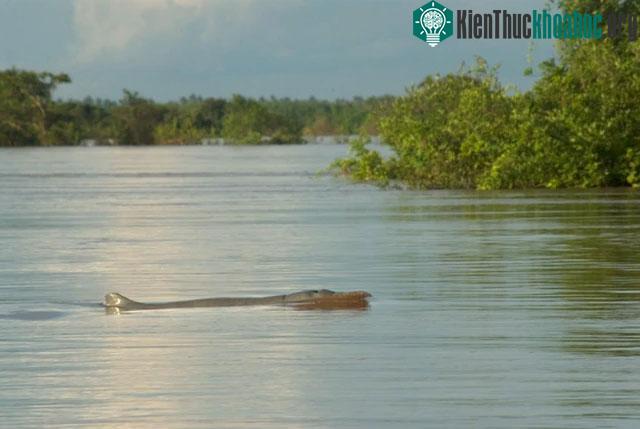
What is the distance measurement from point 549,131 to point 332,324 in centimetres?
2184

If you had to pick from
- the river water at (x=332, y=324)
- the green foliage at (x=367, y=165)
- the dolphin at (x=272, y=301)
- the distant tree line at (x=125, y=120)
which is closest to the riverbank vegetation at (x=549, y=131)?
the green foliage at (x=367, y=165)

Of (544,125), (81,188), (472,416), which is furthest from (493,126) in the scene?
(472,416)

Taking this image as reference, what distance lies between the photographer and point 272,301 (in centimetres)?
1278

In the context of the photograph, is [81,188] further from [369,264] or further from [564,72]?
[369,264]

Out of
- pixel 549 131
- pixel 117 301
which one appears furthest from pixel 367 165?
pixel 117 301

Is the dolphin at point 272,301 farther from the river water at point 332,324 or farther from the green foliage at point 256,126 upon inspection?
the green foliage at point 256,126

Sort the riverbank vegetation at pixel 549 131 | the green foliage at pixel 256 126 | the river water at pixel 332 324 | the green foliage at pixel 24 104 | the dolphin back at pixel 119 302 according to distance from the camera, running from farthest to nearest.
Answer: the green foliage at pixel 256 126
the green foliage at pixel 24 104
the riverbank vegetation at pixel 549 131
the dolphin back at pixel 119 302
the river water at pixel 332 324

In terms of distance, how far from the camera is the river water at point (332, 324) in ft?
26.7

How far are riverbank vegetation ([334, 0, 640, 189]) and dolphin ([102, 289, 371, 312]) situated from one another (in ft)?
66.2

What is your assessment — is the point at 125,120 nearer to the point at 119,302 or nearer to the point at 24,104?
the point at 24,104

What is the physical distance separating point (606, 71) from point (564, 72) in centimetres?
194

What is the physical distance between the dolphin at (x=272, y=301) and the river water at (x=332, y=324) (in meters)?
0.19

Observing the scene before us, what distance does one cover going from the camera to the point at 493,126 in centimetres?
3428

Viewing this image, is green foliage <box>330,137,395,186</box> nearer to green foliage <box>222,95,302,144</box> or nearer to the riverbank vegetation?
the riverbank vegetation
